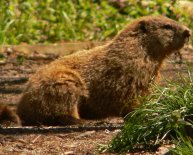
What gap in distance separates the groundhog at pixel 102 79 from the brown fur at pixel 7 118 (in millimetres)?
251

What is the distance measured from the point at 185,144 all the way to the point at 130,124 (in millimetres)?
715

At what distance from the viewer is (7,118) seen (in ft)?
25.6

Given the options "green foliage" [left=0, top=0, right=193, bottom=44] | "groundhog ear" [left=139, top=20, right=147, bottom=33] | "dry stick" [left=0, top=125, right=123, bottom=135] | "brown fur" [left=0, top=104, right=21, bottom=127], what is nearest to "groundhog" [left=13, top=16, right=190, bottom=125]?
"groundhog ear" [left=139, top=20, right=147, bottom=33]

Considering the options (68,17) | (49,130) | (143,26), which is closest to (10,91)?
(143,26)

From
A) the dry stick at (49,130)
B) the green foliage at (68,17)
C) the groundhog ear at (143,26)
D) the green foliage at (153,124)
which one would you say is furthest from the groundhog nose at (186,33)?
the green foliage at (68,17)

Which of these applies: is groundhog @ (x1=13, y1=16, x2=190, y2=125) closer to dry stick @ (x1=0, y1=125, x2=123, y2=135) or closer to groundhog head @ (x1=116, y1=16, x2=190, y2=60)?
groundhog head @ (x1=116, y1=16, x2=190, y2=60)

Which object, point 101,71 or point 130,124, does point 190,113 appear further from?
point 101,71

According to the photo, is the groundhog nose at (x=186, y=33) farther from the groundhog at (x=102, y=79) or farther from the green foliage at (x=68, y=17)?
the green foliage at (x=68, y=17)

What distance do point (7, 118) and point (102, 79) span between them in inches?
45.4

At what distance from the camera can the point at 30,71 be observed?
11.8m

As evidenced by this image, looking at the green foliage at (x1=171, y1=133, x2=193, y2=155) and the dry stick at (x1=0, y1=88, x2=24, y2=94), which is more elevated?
the dry stick at (x1=0, y1=88, x2=24, y2=94)

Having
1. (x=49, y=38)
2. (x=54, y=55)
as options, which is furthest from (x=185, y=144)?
(x=49, y=38)

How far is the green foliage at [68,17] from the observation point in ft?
45.8

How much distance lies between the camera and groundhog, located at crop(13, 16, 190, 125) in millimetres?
7965
